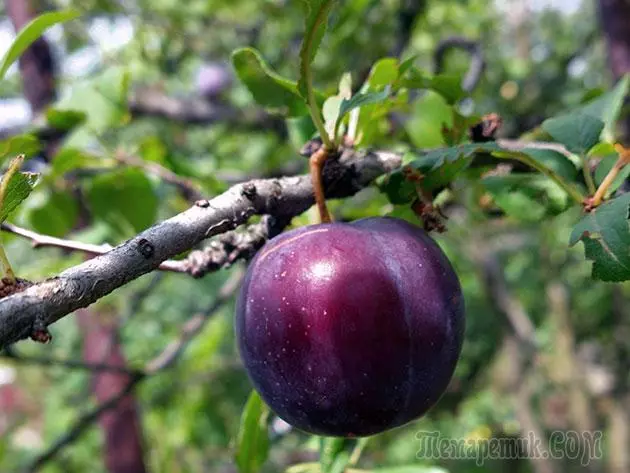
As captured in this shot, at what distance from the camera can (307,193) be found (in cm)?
62

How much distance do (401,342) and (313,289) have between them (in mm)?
76

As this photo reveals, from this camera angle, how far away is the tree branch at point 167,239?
1.19ft

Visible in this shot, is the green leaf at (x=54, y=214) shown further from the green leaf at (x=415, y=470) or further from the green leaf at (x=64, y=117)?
the green leaf at (x=415, y=470)

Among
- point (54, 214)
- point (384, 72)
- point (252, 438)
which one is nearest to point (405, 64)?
point (384, 72)

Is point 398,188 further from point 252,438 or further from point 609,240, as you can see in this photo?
point 252,438

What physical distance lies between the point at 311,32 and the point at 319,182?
127 mm

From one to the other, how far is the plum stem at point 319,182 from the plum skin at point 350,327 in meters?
0.05

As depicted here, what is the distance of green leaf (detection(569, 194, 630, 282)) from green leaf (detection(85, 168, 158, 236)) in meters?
0.71

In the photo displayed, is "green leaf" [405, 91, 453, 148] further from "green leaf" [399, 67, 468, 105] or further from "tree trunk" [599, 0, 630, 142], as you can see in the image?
"tree trunk" [599, 0, 630, 142]

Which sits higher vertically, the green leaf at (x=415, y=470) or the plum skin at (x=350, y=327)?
the plum skin at (x=350, y=327)

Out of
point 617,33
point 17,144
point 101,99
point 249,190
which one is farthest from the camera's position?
point 617,33

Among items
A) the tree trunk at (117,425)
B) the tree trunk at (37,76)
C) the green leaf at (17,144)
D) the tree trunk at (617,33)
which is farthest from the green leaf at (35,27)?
the tree trunk at (117,425)

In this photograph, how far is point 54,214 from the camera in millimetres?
1209

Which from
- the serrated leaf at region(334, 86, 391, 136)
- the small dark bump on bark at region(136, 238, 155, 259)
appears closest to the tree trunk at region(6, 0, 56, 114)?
the serrated leaf at region(334, 86, 391, 136)
